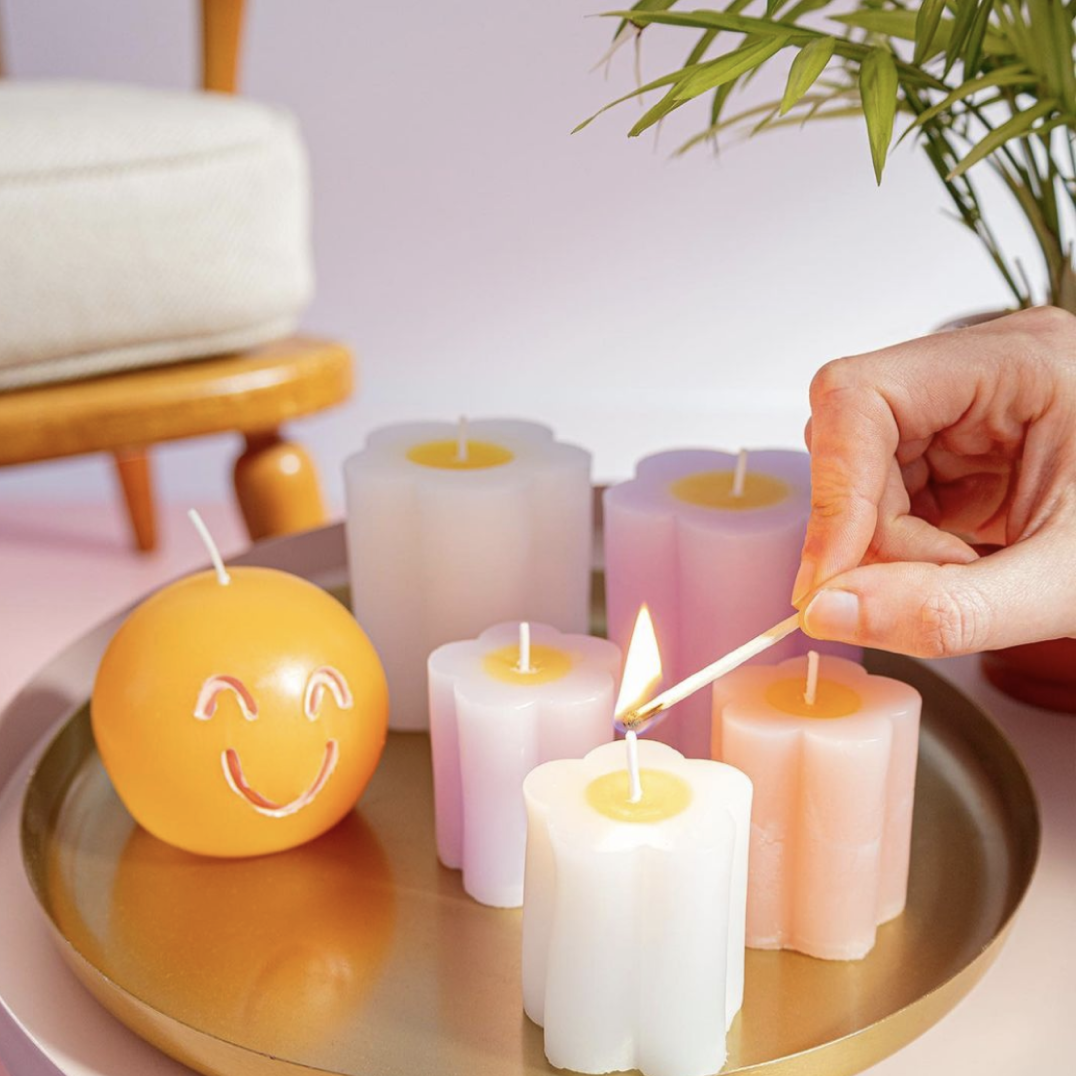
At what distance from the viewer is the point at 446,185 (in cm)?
211

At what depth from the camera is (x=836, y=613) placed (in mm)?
595

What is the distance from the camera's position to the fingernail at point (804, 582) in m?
0.64

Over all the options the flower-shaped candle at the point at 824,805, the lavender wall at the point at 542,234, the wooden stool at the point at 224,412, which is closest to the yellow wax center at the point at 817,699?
the flower-shaped candle at the point at 824,805

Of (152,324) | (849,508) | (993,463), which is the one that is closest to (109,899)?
(849,508)

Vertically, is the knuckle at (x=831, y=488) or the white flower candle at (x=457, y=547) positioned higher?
the knuckle at (x=831, y=488)

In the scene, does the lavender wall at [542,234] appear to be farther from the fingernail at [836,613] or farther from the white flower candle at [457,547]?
the fingernail at [836,613]

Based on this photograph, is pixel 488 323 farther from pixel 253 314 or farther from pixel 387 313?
pixel 253 314

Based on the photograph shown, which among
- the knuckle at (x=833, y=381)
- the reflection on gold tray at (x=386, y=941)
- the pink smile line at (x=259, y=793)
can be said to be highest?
the knuckle at (x=833, y=381)

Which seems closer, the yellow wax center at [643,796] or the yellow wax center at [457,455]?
the yellow wax center at [643,796]

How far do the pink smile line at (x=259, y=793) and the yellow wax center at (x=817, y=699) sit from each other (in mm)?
211

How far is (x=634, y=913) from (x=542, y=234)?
1.72 m

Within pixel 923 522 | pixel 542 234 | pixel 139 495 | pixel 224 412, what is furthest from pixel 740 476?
pixel 542 234

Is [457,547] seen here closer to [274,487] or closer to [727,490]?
[727,490]

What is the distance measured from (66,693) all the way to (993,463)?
1.78ft
